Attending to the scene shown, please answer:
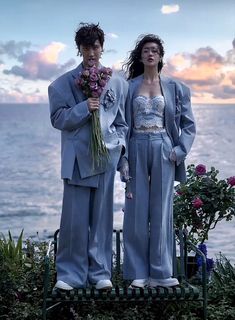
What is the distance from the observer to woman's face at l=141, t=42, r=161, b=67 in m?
5.20

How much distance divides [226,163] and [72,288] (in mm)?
22598

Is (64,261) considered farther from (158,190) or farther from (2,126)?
(2,126)

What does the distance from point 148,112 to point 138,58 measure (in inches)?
16.0

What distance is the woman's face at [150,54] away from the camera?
5195 mm

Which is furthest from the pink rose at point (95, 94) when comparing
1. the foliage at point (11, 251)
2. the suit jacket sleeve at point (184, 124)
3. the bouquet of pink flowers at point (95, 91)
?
the foliage at point (11, 251)

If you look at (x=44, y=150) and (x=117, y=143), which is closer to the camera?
(x=117, y=143)

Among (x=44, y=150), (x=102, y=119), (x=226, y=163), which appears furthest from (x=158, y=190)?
(x=44, y=150)

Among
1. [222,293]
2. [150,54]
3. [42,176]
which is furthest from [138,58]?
[42,176]

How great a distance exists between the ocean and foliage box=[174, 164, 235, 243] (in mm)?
1253

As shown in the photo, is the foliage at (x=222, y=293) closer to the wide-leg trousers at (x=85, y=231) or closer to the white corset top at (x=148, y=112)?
the wide-leg trousers at (x=85, y=231)

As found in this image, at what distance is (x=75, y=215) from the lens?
16.8 feet

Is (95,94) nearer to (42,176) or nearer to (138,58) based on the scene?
(138,58)

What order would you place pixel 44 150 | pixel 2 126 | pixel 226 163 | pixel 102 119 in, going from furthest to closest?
pixel 2 126
pixel 44 150
pixel 226 163
pixel 102 119

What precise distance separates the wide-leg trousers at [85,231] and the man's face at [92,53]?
70 centimetres
